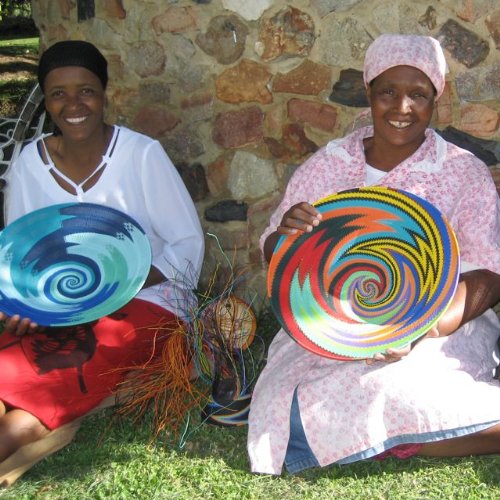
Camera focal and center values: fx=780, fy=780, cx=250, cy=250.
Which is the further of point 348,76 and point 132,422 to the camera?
point 348,76

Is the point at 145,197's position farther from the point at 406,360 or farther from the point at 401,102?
the point at 406,360

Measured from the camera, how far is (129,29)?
126 inches

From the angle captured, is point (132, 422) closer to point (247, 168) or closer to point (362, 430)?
point (362, 430)

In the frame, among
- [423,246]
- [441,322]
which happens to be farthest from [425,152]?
[441,322]

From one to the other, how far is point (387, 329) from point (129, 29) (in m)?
1.71

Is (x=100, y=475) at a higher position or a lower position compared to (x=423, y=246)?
lower

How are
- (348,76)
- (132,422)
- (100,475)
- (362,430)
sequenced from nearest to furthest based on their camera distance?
(362,430) → (100,475) → (132,422) → (348,76)

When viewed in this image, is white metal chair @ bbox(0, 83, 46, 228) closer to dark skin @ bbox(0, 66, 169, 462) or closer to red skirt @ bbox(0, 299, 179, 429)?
dark skin @ bbox(0, 66, 169, 462)

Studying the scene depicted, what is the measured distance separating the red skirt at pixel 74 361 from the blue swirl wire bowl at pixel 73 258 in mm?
90

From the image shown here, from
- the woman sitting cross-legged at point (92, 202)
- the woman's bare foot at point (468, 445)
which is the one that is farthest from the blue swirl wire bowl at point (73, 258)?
the woman's bare foot at point (468, 445)

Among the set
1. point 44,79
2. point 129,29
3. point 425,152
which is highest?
point 129,29

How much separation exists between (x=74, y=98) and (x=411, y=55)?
1107 mm

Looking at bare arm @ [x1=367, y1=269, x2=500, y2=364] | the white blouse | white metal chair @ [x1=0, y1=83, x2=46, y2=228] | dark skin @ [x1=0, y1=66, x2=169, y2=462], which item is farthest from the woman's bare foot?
white metal chair @ [x1=0, y1=83, x2=46, y2=228]

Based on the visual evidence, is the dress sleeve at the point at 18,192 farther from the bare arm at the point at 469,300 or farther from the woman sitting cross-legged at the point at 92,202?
the bare arm at the point at 469,300
